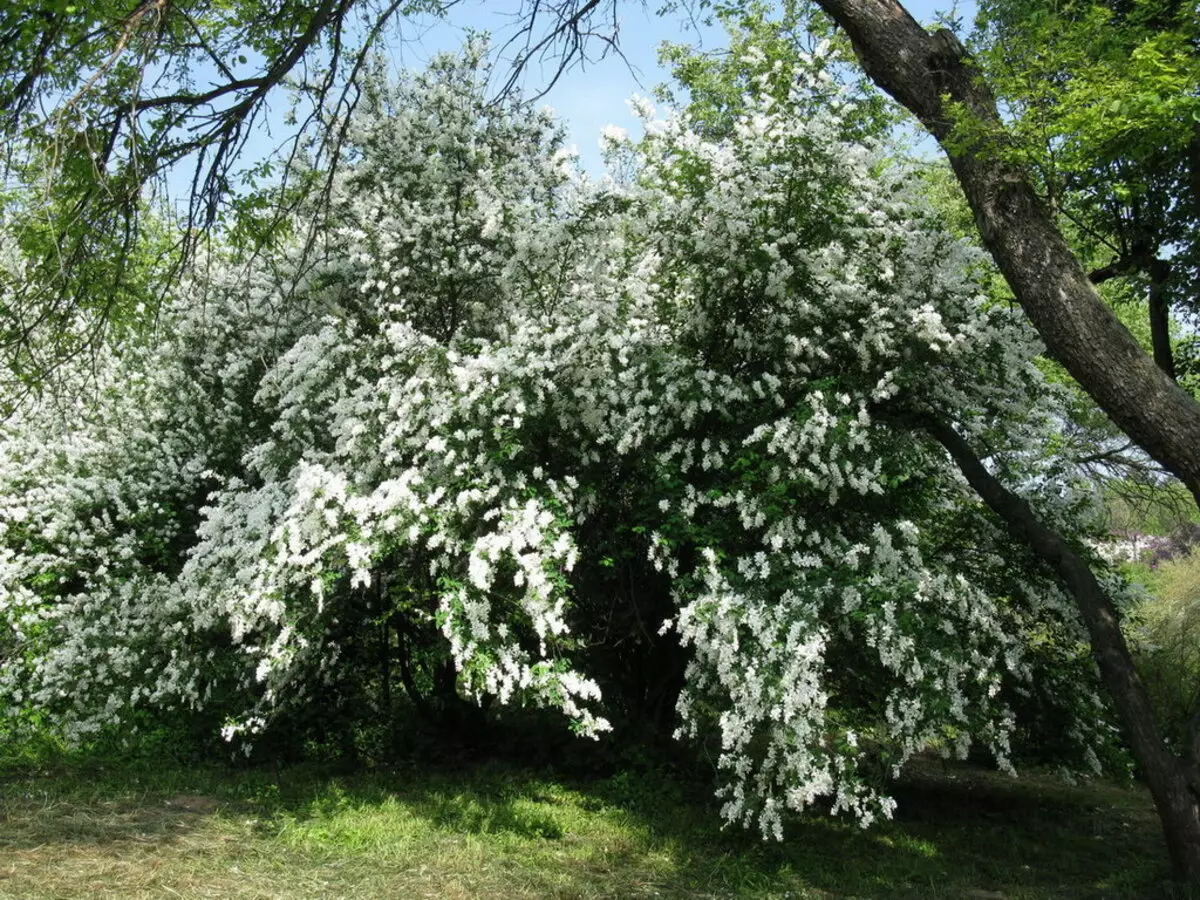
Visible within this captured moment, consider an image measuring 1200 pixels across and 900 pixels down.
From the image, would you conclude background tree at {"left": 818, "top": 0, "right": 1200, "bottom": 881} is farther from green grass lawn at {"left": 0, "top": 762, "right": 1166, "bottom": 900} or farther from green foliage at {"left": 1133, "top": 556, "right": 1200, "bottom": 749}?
green foliage at {"left": 1133, "top": 556, "right": 1200, "bottom": 749}

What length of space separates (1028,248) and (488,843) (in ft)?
15.9

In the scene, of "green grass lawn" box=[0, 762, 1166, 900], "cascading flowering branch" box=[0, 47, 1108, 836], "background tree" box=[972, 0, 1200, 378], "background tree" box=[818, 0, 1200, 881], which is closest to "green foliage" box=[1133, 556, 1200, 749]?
"green grass lawn" box=[0, 762, 1166, 900]

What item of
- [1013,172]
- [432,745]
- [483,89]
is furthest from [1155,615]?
[483,89]

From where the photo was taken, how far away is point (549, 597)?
21.2 feet

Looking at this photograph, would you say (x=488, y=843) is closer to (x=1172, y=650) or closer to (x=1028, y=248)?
(x=1028, y=248)

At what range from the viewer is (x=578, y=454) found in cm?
723

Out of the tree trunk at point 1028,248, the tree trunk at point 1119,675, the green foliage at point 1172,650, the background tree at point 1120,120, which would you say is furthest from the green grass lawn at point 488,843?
the background tree at point 1120,120

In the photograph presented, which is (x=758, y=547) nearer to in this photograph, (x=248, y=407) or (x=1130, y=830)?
(x=1130, y=830)

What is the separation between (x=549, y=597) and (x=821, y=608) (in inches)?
69.5

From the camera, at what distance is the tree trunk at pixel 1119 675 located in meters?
5.80

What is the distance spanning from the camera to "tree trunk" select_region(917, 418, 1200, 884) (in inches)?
228

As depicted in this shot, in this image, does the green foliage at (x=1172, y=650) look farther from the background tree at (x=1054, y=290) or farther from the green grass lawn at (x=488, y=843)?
the background tree at (x=1054, y=290)

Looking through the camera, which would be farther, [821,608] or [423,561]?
[423,561]

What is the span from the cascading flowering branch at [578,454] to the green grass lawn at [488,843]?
52 centimetres
